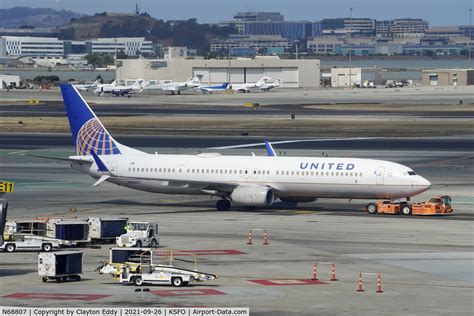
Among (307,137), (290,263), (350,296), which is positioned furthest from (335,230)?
(307,137)

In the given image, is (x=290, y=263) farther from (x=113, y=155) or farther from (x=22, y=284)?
(x=113, y=155)

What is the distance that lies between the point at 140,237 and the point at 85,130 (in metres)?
25.7

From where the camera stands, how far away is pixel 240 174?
268 feet

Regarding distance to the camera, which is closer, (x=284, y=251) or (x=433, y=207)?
(x=284, y=251)

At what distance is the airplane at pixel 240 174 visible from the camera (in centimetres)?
7900

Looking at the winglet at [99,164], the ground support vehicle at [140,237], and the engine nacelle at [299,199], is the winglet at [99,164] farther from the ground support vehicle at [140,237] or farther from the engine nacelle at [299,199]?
the ground support vehicle at [140,237]

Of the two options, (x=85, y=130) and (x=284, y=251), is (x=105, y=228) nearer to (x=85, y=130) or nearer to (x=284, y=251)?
(x=284, y=251)

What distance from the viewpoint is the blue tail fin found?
85.6 meters

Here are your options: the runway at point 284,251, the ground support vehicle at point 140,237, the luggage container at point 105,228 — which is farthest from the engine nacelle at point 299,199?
the ground support vehicle at point 140,237

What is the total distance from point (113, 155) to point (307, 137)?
185 ft

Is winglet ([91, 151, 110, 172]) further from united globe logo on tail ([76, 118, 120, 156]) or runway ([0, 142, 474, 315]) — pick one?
runway ([0, 142, 474, 315])

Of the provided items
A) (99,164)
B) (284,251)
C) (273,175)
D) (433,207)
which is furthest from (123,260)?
(99,164)

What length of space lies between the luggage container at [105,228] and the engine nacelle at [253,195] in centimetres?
1583

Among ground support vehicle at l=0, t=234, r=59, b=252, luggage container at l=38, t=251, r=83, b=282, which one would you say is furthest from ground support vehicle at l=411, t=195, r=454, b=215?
luggage container at l=38, t=251, r=83, b=282
